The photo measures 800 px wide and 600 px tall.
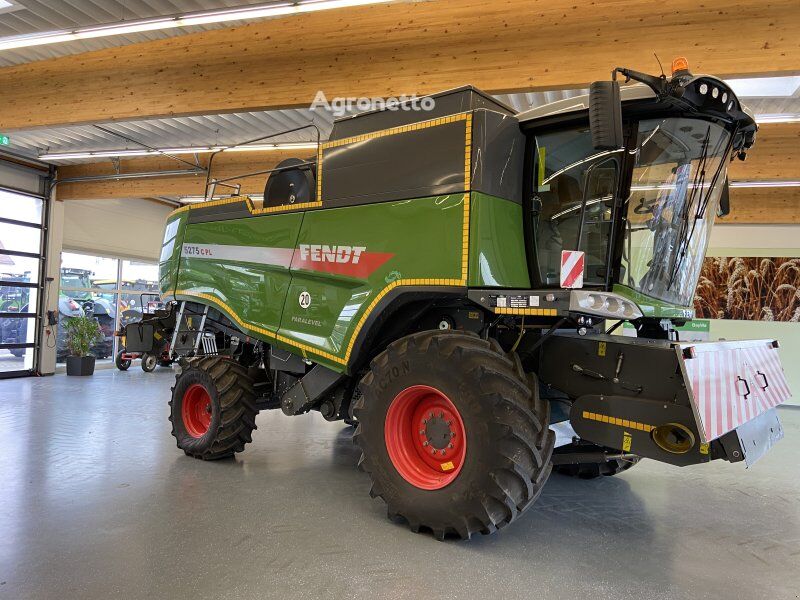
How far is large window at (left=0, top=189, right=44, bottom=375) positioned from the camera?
10.9 metres

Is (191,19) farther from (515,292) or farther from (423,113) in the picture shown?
(515,292)

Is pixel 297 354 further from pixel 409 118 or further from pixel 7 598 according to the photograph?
pixel 7 598

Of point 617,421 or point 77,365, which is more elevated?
point 617,421

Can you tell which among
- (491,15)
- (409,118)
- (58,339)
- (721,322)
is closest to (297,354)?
(409,118)

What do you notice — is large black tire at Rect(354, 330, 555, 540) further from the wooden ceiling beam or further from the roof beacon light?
the wooden ceiling beam

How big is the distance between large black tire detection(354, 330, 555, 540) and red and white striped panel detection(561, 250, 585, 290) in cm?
53

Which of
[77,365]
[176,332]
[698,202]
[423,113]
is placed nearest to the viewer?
[698,202]

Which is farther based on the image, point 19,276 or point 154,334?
point 19,276

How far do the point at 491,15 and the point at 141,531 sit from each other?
5441 millimetres

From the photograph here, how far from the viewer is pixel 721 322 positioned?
33.7 ft

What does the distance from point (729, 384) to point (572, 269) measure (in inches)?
42.3

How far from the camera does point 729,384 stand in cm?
304

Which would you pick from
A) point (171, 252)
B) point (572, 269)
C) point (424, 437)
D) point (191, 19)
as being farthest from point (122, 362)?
point (572, 269)

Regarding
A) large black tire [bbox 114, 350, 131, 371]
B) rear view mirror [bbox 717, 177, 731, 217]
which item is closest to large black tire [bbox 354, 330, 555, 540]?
rear view mirror [bbox 717, 177, 731, 217]
